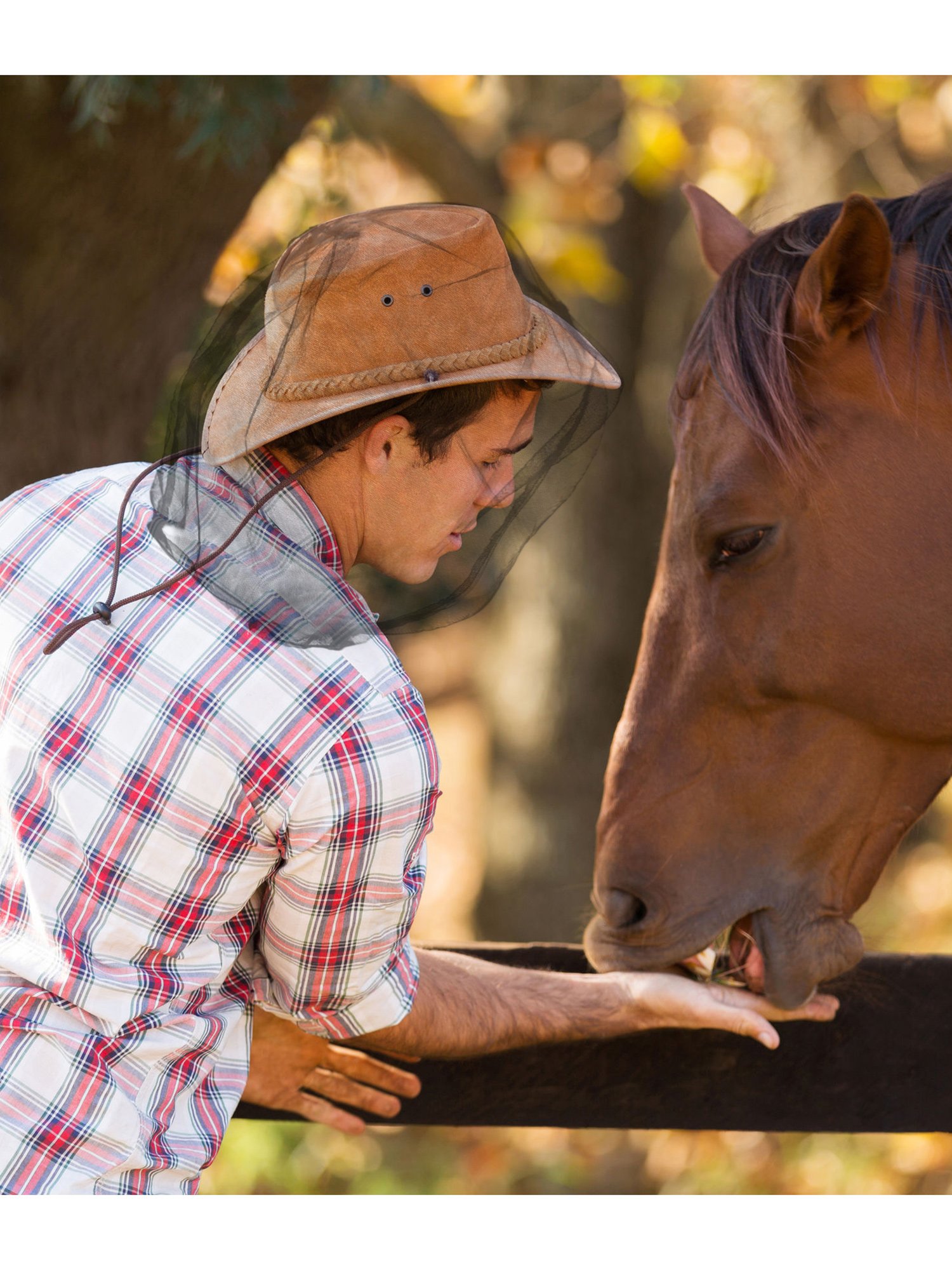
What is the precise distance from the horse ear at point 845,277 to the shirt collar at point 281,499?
2.11ft

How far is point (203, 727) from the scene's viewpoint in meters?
0.96

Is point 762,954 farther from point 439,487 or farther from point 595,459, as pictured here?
point 595,459

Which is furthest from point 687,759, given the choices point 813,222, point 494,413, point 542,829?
point 542,829

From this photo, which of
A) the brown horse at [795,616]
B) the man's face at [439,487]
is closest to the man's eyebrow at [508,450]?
the man's face at [439,487]

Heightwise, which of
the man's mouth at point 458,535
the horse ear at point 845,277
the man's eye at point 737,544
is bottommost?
the man's eye at point 737,544

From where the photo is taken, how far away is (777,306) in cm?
139

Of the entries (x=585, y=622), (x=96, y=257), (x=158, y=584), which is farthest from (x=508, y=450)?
(x=585, y=622)

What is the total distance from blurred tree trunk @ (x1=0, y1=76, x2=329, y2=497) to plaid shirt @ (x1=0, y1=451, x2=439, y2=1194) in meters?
1.25

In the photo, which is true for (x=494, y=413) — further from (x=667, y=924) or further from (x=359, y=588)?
(x=667, y=924)

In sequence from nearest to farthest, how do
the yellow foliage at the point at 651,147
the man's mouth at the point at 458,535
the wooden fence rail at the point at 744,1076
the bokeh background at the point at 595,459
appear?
the man's mouth at the point at 458,535
the wooden fence rail at the point at 744,1076
the yellow foliage at the point at 651,147
the bokeh background at the point at 595,459

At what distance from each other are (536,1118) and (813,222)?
1184 millimetres

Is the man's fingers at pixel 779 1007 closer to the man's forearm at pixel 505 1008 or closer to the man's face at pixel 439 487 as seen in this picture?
the man's forearm at pixel 505 1008

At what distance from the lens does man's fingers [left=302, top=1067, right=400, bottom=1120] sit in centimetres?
144

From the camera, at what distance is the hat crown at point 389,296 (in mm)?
1031
